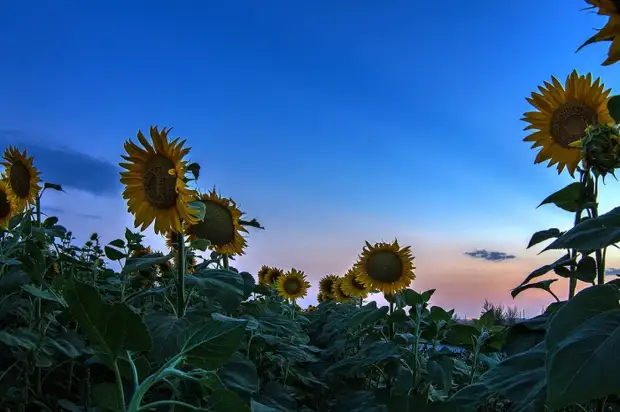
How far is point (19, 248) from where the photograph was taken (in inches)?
99.3

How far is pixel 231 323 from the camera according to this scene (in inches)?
40.9

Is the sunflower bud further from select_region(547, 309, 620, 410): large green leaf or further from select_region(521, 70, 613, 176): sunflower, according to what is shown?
select_region(521, 70, 613, 176): sunflower

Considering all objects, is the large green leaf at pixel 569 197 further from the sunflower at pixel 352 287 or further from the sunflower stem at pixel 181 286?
the sunflower at pixel 352 287

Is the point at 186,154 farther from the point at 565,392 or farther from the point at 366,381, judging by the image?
the point at 366,381

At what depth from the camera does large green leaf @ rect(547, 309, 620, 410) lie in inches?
38.9

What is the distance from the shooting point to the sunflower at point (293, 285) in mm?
6596

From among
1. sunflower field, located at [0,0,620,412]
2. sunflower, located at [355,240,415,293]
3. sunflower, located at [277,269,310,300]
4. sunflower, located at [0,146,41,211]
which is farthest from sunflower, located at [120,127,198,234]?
sunflower, located at [277,269,310,300]

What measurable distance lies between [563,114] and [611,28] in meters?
1.41

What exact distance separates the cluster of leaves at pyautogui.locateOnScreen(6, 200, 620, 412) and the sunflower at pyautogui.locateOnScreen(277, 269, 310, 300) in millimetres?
2434

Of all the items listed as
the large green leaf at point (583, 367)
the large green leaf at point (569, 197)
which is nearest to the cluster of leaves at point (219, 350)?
the large green leaf at point (583, 367)

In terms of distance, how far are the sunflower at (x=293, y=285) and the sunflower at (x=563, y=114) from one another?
4.31 metres

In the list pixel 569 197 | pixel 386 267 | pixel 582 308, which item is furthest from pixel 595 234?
pixel 386 267

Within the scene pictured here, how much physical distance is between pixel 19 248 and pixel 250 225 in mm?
1035

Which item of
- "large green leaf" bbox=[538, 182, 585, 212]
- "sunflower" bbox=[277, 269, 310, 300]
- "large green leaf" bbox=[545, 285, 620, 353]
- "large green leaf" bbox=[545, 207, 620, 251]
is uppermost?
"sunflower" bbox=[277, 269, 310, 300]
